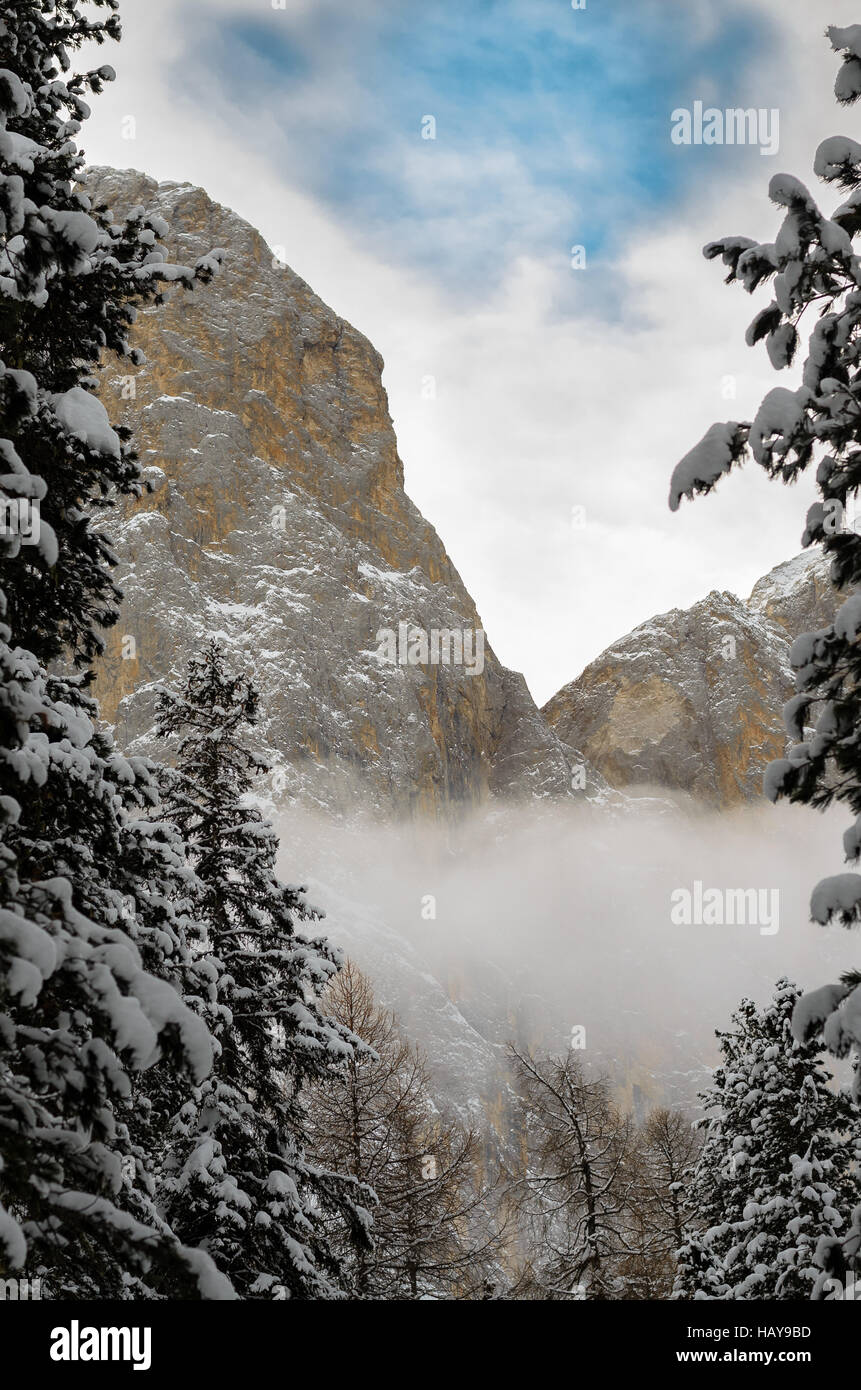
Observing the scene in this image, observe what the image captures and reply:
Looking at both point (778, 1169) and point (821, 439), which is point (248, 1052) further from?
point (821, 439)

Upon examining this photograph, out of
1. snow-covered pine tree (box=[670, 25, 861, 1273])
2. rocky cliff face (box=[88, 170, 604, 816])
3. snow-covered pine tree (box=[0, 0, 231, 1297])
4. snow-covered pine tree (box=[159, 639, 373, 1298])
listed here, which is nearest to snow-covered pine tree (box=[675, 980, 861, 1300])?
snow-covered pine tree (box=[159, 639, 373, 1298])

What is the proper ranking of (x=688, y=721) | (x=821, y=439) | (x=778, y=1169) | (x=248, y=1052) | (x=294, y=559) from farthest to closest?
(x=688, y=721) < (x=294, y=559) < (x=778, y=1169) < (x=248, y=1052) < (x=821, y=439)

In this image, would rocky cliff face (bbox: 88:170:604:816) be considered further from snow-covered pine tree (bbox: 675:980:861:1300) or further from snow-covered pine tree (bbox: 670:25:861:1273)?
snow-covered pine tree (bbox: 670:25:861:1273)

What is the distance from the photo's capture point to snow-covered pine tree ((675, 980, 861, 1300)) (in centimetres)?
1112

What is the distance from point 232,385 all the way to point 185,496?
2457 cm

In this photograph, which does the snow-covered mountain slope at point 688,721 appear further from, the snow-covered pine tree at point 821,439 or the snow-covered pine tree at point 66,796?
the snow-covered pine tree at point 821,439

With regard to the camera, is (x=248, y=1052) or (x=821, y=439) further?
(x=248, y=1052)

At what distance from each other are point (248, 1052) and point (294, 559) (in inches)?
4429

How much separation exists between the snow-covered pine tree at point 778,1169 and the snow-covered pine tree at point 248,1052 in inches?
198

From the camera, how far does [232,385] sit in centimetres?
13275

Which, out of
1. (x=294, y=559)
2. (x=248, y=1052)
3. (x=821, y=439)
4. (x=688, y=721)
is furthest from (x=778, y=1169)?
(x=688, y=721)

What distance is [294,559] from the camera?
393 ft

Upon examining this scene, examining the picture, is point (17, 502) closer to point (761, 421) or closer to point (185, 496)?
point (761, 421)

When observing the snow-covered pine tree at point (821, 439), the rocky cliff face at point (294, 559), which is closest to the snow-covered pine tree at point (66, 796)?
A: the snow-covered pine tree at point (821, 439)
